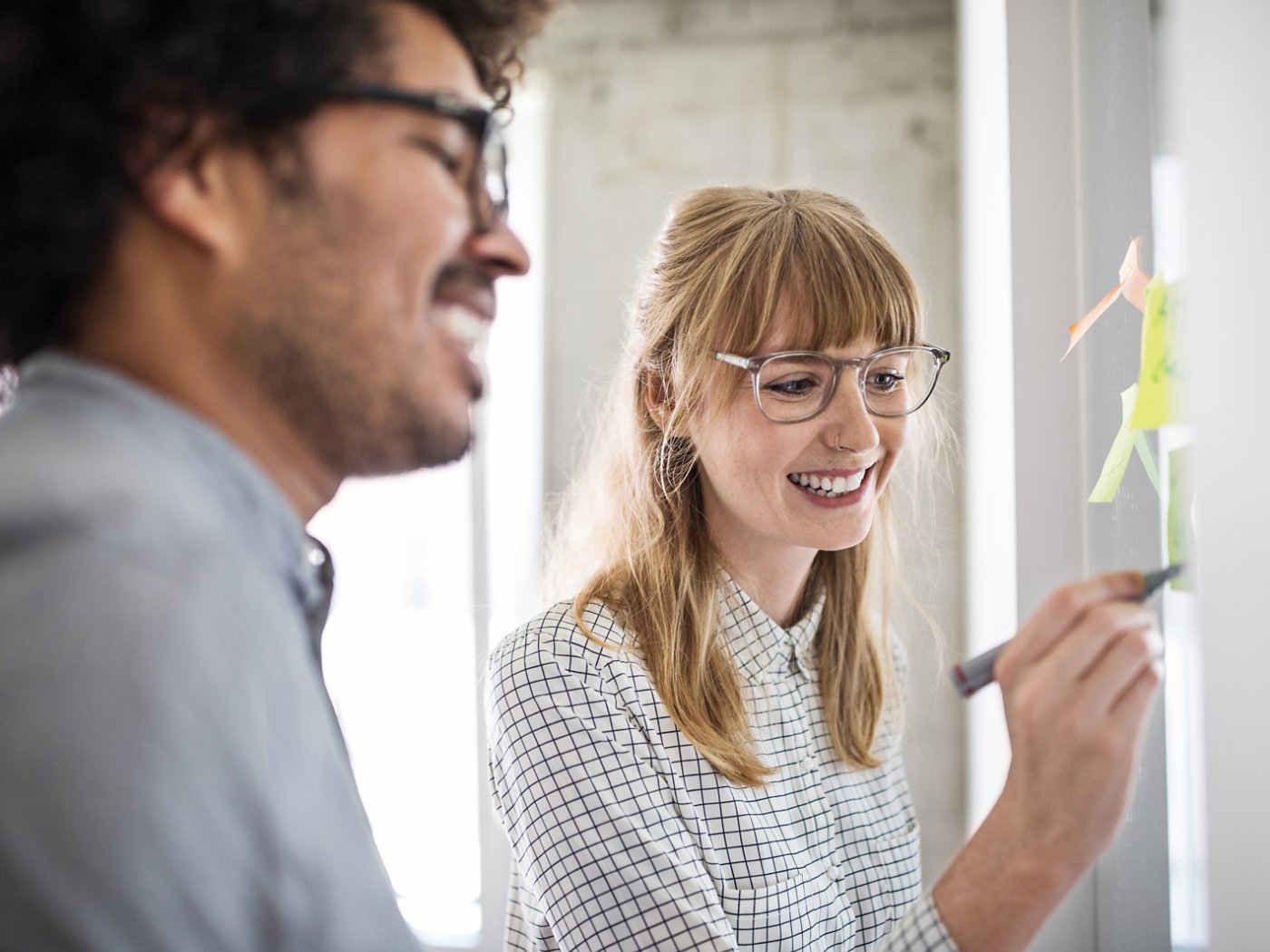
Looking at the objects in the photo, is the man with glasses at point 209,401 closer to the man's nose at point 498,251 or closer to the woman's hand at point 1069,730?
the man's nose at point 498,251

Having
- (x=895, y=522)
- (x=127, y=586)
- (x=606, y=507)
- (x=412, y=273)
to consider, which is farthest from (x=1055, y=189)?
(x=127, y=586)

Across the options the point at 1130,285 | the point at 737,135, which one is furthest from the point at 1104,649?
the point at 737,135

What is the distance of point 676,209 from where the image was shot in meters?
1.19

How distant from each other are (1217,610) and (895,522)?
2.36 feet

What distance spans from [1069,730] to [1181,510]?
22cm

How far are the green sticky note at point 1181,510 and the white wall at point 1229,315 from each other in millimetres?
32

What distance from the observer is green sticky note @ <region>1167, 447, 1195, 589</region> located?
2.36 ft

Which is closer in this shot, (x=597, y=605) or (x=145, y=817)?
(x=145, y=817)

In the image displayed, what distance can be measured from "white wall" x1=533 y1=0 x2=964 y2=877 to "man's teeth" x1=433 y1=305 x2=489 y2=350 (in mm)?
1784

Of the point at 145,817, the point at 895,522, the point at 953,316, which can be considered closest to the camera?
the point at 145,817

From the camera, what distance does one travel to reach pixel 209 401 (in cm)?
58

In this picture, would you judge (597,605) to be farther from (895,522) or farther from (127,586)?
(127,586)

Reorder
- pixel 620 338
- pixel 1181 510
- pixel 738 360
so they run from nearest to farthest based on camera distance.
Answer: pixel 1181 510 → pixel 738 360 → pixel 620 338

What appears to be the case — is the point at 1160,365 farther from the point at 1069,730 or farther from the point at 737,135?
the point at 737,135
